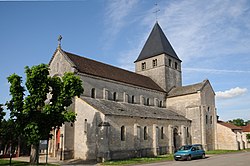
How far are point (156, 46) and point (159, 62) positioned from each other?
11.2ft

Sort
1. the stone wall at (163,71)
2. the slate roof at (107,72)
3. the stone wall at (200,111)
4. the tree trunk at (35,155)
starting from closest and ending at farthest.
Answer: the tree trunk at (35,155) → the slate roof at (107,72) → the stone wall at (200,111) → the stone wall at (163,71)

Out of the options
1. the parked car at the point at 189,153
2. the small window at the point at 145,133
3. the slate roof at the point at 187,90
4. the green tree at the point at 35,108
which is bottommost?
the parked car at the point at 189,153

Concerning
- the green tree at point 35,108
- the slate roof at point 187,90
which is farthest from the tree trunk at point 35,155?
the slate roof at point 187,90

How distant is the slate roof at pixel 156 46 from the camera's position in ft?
143

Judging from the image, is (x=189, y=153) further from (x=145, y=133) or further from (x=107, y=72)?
(x=107, y=72)

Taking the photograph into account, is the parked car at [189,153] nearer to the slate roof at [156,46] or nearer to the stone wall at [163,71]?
the stone wall at [163,71]

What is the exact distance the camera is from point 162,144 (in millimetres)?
30672

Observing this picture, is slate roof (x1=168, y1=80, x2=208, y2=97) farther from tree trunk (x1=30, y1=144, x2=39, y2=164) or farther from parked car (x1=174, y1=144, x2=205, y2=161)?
tree trunk (x1=30, y1=144, x2=39, y2=164)

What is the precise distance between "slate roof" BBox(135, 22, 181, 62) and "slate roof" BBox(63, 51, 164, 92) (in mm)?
5980

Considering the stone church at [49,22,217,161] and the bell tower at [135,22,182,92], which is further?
the bell tower at [135,22,182,92]

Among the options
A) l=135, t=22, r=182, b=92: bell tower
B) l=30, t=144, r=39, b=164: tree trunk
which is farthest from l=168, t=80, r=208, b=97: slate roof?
l=30, t=144, r=39, b=164: tree trunk

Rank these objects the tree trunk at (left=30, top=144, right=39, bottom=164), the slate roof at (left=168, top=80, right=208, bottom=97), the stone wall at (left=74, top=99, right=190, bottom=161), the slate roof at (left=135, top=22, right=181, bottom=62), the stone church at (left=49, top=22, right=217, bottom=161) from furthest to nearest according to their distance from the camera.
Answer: the slate roof at (left=135, top=22, right=181, bottom=62), the slate roof at (left=168, top=80, right=208, bottom=97), the stone church at (left=49, top=22, right=217, bottom=161), the stone wall at (left=74, top=99, right=190, bottom=161), the tree trunk at (left=30, top=144, right=39, bottom=164)

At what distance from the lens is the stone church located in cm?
2428

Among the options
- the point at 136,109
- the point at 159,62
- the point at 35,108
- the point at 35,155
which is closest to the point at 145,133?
the point at 136,109
